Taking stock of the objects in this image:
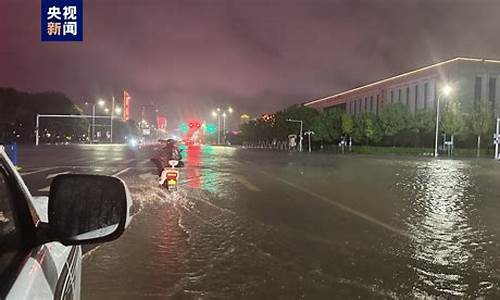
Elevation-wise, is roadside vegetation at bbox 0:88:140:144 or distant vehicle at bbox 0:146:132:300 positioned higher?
roadside vegetation at bbox 0:88:140:144

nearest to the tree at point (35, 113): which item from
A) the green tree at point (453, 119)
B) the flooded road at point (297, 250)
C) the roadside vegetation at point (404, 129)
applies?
the roadside vegetation at point (404, 129)

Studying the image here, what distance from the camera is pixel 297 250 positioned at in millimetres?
7570

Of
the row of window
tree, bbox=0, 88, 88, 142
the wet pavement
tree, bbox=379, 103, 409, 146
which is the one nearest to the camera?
the wet pavement

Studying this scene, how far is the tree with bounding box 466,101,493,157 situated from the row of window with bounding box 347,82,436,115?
50.7 feet

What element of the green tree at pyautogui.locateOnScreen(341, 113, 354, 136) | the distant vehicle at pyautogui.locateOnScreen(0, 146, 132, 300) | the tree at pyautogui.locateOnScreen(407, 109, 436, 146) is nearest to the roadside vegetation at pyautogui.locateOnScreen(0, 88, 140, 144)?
the green tree at pyautogui.locateOnScreen(341, 113, 354, 136)

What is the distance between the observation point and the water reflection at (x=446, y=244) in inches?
237

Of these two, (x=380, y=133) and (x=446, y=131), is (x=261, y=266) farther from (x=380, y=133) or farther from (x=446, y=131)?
(x=380, y=133)

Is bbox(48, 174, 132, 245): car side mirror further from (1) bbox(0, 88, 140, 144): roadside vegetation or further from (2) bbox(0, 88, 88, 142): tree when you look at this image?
(2) bbox(0, 88, 88, 142): tree

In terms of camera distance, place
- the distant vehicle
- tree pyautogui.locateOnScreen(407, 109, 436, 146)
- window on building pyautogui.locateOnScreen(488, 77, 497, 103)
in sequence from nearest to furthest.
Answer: the distant vehicle < tree pyautogui.locateOnScreen(407, 109, 436, 146) < window on building pyautogui.locateOnScreen(488, 77, 497, 103)

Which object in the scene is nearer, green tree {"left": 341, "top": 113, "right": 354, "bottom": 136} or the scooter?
the scooter

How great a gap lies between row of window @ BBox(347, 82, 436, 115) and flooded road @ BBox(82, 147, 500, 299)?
238 feet

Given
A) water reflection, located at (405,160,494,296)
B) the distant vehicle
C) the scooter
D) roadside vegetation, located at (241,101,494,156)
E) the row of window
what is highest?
the row of window

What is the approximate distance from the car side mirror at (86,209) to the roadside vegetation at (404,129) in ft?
214

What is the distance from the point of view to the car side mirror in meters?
1.97
